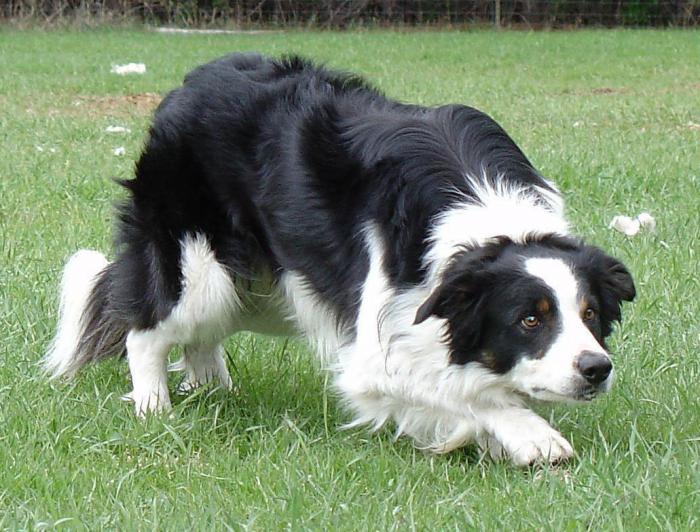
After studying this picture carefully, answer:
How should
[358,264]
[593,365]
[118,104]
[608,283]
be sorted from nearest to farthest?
[593,365], [608,283], [358,264], [118,104]

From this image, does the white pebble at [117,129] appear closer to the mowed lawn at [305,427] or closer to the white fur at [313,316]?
the mowed lawn at [305,427]

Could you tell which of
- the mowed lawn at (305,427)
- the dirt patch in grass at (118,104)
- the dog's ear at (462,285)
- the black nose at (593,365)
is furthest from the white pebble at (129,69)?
the black nose at (593,365)

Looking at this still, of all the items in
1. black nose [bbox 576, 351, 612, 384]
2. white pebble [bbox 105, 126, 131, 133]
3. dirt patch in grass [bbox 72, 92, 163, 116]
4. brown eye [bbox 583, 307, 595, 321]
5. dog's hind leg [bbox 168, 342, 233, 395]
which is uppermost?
brown eye [bbox 583, 307, 595, 321]

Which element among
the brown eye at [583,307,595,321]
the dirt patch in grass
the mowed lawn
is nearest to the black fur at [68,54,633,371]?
the brown eye at [583,307,595,321]

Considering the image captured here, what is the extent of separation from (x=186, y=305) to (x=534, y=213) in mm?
1370

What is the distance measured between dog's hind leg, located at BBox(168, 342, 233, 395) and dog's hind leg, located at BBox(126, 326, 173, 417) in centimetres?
20

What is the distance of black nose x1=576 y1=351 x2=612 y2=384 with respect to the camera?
3.48 meters

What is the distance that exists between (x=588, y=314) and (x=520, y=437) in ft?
1.43

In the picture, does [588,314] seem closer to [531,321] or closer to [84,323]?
[531,321]

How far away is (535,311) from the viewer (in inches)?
142

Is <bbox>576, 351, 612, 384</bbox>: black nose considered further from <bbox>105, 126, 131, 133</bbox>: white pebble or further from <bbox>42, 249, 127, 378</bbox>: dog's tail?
<bbox>105, 126, 131, 133</bbox>: white pebble

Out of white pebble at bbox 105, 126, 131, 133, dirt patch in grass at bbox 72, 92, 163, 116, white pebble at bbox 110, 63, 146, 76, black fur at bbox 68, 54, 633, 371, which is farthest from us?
white pebble at bbox 110, 63, 146, 76

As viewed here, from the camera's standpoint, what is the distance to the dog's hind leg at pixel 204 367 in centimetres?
484

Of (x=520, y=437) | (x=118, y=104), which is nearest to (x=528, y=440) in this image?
(x=520, y=437)
